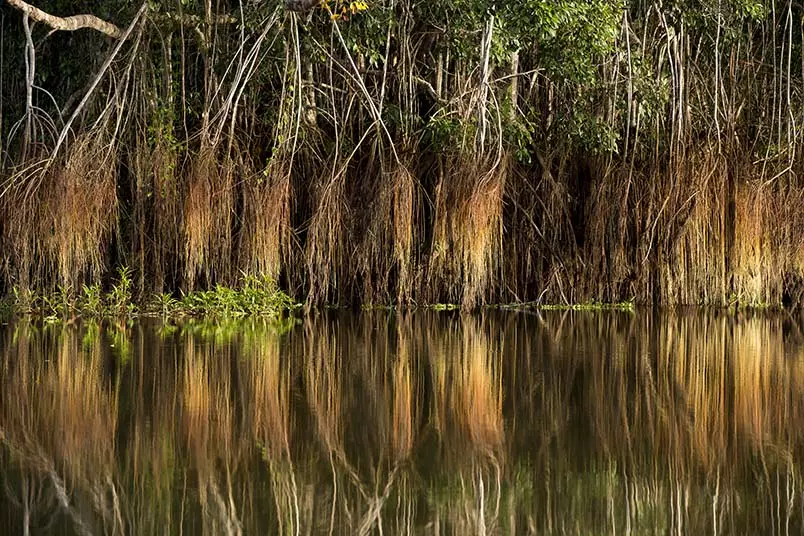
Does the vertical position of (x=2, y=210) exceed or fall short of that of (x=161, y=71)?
it falls short

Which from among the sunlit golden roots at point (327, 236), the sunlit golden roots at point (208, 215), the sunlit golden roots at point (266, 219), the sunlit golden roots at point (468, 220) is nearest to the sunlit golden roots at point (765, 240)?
the sunlit golden roots at point (468, 220)

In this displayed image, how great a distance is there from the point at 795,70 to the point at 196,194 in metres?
6.77

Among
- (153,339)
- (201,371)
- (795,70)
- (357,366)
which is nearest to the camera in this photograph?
(201,371)

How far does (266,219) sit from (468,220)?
5.27ft

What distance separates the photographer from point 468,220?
10.4 meters

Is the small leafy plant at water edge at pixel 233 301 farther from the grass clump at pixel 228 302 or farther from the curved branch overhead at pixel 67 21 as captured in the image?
the curved branch overhead at pixel 67 21

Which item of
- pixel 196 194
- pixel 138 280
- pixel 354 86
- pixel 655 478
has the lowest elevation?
pixel 655 478

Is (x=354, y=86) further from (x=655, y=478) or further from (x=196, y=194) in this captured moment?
(x=655, y=478)

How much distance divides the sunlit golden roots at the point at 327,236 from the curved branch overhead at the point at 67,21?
2122 mm

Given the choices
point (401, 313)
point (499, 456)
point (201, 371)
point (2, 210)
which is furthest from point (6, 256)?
point (499, 456)

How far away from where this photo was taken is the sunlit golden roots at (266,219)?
10.4 metres

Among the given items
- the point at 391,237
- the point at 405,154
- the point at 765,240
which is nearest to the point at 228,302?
the point at 391,237

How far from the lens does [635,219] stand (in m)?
11.6

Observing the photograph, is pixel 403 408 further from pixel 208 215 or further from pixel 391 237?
pixel 391 237
